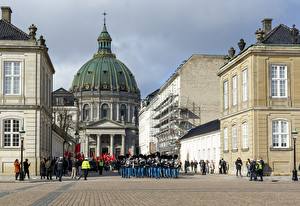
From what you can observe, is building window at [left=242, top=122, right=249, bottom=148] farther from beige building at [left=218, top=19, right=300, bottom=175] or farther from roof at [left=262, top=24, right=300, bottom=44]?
roof at [left=262, top=24, right=300, bottom=44]

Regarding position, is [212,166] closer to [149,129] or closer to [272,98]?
[272,98]

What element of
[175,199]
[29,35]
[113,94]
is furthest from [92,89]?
[175,199]

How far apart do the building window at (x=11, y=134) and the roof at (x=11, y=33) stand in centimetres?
682

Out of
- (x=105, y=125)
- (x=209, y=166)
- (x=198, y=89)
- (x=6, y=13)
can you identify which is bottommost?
(x=209, y=166)

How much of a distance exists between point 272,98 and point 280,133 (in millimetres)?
Answer: 2740

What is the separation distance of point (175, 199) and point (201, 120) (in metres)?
71.4

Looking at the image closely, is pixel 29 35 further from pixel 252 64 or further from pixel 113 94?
pixel 113 94

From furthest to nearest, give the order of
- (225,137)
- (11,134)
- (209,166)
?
(209,166) < (225,137) < (11,134)

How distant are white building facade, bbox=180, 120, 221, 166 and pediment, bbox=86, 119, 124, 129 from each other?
98105 mm

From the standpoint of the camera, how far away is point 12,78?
52938 mm

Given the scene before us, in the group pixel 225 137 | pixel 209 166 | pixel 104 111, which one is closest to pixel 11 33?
pixel 225 137

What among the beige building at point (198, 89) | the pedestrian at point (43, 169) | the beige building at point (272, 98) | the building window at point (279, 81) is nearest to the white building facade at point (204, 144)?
the beige building at point (198, 89)

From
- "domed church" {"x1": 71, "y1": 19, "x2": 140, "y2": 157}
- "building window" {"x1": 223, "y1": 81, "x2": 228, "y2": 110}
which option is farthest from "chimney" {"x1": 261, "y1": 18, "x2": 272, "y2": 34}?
"domed church" {"x1": 71, "y1": 19, "x2": 140, "y2": 157}

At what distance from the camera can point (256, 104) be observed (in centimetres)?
5075
